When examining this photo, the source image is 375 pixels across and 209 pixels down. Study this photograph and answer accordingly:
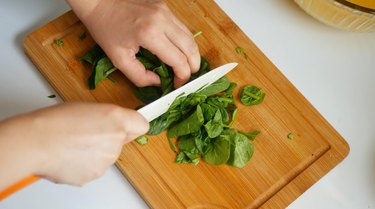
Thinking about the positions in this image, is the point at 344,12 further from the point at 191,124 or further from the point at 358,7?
the point at 191,124

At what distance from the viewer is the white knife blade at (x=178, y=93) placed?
3.44 ft

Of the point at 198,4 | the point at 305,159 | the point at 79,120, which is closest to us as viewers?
the point at 79,120

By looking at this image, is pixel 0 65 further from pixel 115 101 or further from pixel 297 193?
pixel 297 193

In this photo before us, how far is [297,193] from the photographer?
3.87 ft

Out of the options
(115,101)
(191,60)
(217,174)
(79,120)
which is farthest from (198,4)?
(79,120)

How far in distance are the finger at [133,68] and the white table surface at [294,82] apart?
0.74 ft

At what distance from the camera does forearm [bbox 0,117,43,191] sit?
775 mm

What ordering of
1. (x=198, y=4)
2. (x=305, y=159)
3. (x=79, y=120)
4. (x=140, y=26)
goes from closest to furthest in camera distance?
(x=79, y=120), (x=140, y=26), (x=305, y=159), (x=198, y=4)

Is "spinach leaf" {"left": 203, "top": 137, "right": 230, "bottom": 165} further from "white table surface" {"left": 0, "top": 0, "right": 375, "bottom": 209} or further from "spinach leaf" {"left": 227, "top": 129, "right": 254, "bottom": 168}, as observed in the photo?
"white table surface" {"left": 0, "top": 0, "right": 375, "bottom": 209}

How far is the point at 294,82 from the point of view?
4.56ft

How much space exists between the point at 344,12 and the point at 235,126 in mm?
441

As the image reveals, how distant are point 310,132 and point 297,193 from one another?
0.59 ft

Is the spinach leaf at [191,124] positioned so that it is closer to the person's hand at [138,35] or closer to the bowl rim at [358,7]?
the person's hand at [138,35]

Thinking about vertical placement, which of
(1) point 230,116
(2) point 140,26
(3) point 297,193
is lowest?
(3) point 297,193
